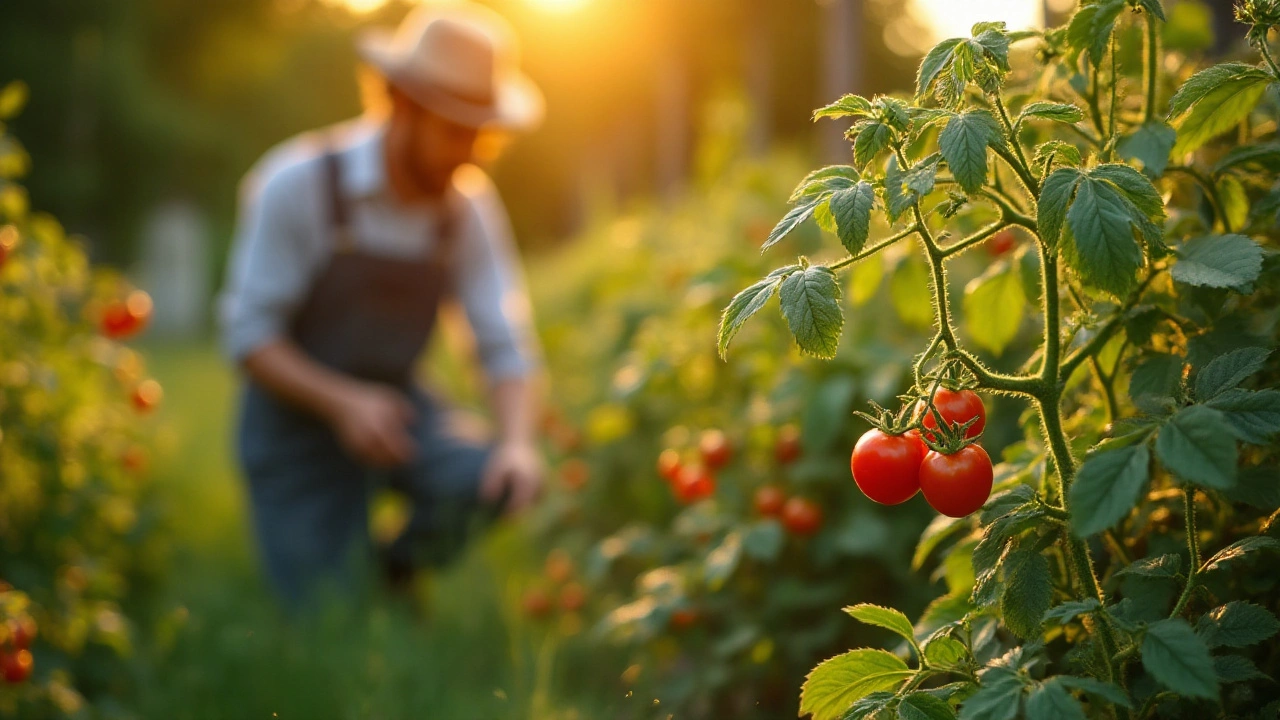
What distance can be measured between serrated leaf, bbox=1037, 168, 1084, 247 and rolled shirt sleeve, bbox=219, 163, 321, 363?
8.59ft

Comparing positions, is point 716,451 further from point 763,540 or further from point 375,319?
point 375,319

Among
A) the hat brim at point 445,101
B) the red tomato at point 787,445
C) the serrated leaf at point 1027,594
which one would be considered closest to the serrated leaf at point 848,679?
the serrated leaf at point 1027,594

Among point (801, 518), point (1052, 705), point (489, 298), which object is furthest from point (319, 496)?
point (1052, 705)

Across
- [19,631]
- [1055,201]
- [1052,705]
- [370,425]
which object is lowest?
[370,425]

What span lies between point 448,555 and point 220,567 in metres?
1.03

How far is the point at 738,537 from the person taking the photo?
1766 mm

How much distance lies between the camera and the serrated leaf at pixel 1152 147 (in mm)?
1030

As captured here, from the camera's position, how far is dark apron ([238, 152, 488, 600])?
315cm

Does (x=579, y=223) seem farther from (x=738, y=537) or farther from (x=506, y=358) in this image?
(x=738, y=537)

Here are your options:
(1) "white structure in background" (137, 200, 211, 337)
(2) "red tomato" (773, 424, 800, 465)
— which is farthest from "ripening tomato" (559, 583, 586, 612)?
(1) "white structure in background" (137, 200, 211, 337)

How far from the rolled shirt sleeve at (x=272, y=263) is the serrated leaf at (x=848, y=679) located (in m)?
2.44

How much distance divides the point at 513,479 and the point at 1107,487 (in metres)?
2.37

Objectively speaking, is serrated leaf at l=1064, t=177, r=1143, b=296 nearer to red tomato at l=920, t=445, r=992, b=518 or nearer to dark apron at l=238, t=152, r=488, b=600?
red tomato at l=920, t=445, r=992, b=518

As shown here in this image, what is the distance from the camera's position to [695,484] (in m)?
2.13
